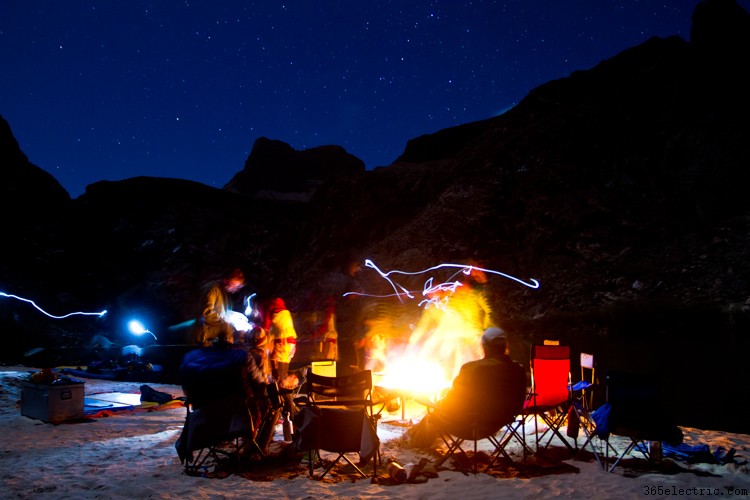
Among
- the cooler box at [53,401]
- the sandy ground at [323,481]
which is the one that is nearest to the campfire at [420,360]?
the sandy ground at [323,481]

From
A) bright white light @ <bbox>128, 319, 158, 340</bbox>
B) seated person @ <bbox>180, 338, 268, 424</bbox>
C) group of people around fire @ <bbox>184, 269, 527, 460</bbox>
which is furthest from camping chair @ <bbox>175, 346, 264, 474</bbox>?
bright white light @ <bbox>128, 319, 158, 340</bbox>

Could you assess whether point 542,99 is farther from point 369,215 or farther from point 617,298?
point 617,298

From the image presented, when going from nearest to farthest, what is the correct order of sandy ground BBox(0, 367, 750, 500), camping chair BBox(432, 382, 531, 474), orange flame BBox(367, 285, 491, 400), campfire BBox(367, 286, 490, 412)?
sandy ground BBox(0, 367, 750, 500)
camping chair BBox(432, 382, 531, 474)
campfire BBox(367, 286, 490, 412)
orange flame BBox(367, 285, 491, 400)

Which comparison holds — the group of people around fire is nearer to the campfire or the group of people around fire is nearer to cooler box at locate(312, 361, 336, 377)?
the campfire

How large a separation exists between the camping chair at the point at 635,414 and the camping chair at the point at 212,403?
325 centimetres

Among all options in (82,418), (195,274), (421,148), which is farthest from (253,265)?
(82,418)

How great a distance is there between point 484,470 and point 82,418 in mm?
5873

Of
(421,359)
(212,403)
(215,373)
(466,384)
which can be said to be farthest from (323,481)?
(421,359)

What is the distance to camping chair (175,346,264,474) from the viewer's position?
14.9 feet

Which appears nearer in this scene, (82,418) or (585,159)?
(82,418)

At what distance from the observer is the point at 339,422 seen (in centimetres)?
451

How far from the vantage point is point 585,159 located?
93.7 ft

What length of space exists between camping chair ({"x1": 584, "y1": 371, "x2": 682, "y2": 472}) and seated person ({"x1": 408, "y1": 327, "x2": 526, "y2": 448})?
2.56ft

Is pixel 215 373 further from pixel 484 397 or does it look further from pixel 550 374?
pixel 550 374
